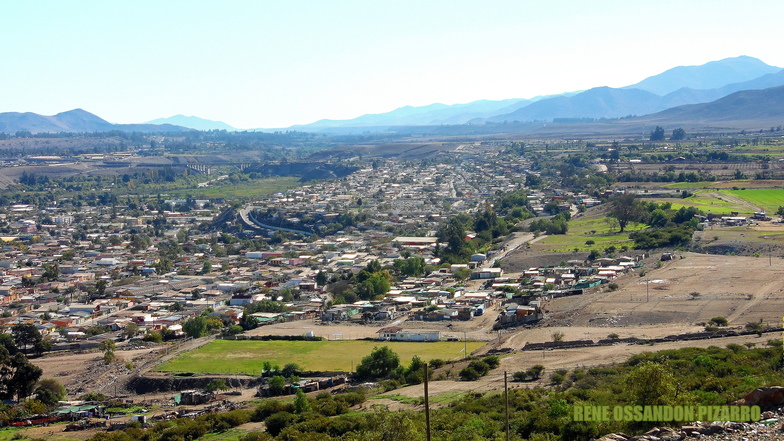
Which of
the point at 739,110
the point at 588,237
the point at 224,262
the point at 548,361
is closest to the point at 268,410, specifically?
the point at 548,361

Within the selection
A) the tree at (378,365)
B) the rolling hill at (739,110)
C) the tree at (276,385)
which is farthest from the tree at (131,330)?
the rolling hill at (739,110)

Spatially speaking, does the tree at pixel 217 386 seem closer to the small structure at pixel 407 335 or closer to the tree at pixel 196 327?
the small structure at pixel 407 335

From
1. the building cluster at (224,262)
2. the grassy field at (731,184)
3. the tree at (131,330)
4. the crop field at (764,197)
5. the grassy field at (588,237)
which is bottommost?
the building cluster at (224,262)

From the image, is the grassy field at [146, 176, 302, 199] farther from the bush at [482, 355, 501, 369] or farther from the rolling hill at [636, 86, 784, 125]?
the rolling hill at [636, 86, 784, 125]

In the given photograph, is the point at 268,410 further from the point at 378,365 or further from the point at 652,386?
the point at 652,386

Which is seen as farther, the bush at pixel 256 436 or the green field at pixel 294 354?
the green field at pixel 294 354

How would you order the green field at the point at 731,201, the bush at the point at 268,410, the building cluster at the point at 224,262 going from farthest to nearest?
1. the green field at the point at 731,201
2. the building cluster at the point at 224,262
3. the bush at the point at 268,410

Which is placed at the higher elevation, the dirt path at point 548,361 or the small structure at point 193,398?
the dirt path at point 548,361
